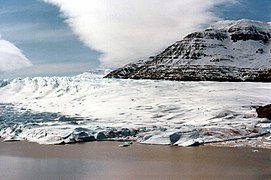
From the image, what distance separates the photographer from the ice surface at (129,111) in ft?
61.4

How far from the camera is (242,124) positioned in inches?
786

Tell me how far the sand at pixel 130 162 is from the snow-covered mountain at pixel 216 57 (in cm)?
4973

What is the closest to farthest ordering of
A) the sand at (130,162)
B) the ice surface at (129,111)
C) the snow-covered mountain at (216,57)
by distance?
the sand at (130,162) → the ice surface at (129,111) → the snow-covered mountain at (216,57)

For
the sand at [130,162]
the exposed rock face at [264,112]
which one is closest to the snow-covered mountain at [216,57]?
the exposed rock face at [264,112]

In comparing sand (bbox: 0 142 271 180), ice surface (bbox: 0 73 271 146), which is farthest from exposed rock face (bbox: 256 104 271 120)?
sand (bbox: 0 142 271 180)

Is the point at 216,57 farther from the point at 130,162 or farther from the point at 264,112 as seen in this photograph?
the point at 130,162

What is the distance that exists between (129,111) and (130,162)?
482 inches

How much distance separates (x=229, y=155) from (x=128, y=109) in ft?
40.4

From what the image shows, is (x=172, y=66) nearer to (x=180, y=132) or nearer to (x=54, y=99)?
(x=54, y=99)

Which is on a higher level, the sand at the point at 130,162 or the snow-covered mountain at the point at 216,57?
Result: the snow-covered mountain at the point at 216,57

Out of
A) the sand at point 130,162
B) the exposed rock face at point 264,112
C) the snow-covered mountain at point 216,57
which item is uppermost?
the snow-covered mountain at point 216,57

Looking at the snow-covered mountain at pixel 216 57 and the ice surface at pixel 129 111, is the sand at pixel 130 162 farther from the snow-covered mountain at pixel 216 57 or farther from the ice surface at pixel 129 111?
the snow-covered mountain at pixel 216 57

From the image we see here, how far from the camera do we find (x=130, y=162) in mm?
13250

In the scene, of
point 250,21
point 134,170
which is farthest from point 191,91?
point 250,21
